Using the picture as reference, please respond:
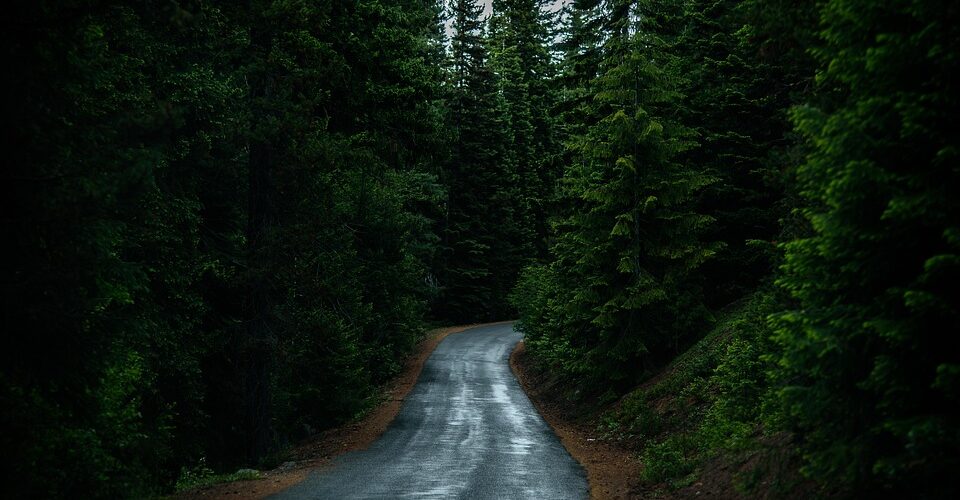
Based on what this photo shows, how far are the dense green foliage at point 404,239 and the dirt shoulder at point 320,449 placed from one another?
34.9 inches

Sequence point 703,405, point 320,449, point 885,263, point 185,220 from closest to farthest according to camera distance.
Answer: point 885,263, point 185,220, point 703,405, point 320,449

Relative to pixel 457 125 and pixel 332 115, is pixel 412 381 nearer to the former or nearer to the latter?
pixel 332 115

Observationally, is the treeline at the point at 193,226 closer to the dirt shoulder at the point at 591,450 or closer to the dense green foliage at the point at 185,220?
the dense green foliage at the point at 185,220

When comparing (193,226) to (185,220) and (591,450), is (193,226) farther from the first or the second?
(591,450)

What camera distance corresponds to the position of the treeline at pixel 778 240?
18.6 feet

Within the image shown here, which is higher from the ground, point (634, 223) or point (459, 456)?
point (634, 223)

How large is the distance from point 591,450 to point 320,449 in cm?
639

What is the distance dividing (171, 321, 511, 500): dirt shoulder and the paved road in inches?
14.0

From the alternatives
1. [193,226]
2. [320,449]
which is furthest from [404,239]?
[193,226]

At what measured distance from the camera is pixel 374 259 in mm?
27141

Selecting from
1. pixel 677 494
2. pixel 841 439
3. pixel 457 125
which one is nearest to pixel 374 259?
pixel 677 494

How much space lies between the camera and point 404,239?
94.7 ft

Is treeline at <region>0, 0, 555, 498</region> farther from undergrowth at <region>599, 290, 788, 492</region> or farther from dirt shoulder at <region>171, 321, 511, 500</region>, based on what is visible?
undergrowth at <region>599, 290, 788, 492</region>

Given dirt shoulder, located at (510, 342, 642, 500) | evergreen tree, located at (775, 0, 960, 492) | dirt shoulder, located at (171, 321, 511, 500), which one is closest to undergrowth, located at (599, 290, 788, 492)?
dirt shoulder, located at (510, 342, 642, 500)
